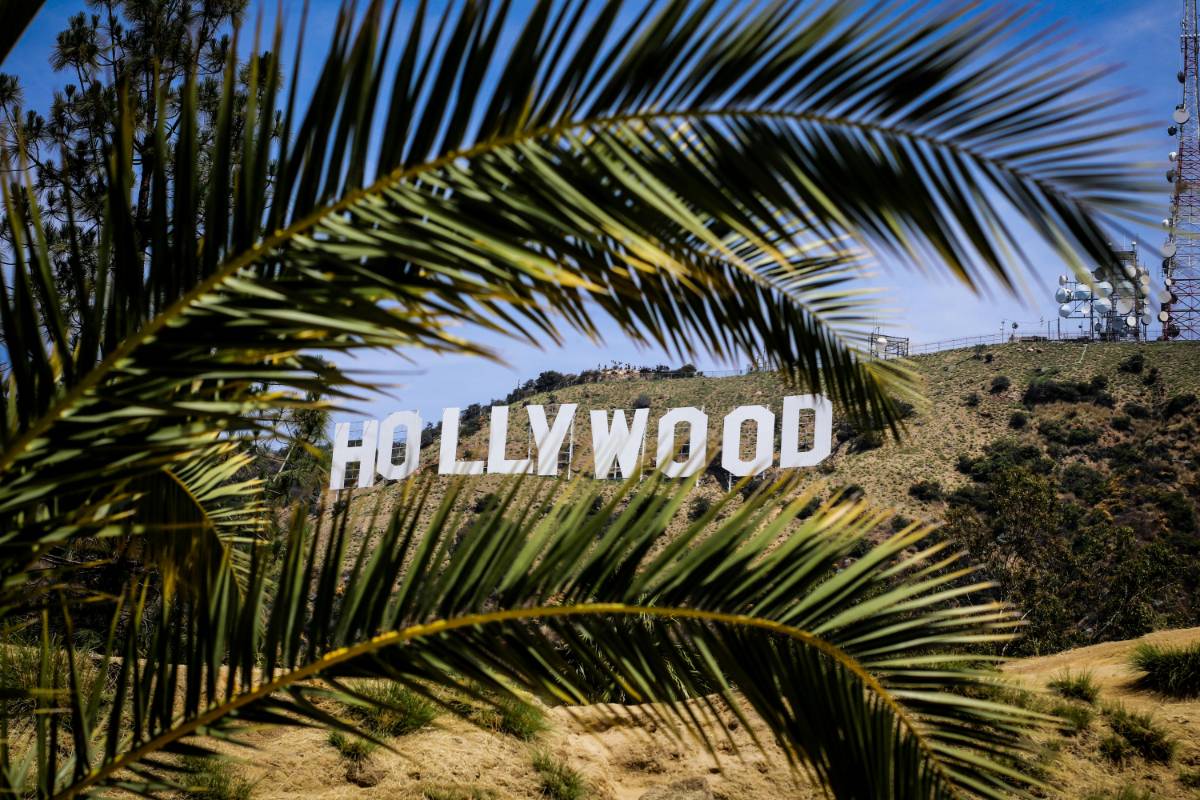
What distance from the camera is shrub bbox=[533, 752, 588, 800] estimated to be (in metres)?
6.31

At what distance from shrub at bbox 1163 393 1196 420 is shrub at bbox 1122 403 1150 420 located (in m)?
0.79

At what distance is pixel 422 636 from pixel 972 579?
114 ft

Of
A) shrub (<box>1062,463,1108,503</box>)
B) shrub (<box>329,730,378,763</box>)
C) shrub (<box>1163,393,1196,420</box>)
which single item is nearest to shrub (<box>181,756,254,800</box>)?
shrub (<box>329,730,378,763</box>)

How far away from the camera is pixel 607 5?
69.7 inches

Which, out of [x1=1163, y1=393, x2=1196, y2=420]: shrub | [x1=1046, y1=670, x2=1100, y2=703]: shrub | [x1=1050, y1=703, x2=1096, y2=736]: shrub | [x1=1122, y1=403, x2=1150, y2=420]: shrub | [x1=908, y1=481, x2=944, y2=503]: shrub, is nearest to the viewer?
[x1=1050, y1=703, x2=1096, y2=736]: shrub

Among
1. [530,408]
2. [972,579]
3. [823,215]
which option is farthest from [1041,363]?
[823,215]

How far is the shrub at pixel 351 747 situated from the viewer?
624 centimetres

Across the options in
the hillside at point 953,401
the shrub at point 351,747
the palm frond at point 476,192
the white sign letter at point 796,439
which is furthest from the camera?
the hillside at point 953,401

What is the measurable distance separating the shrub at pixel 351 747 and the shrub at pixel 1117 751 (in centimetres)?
542

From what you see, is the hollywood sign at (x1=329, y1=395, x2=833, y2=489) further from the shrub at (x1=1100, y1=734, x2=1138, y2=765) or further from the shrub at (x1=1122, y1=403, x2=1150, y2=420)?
the shrub at (x1=1100, y1=734, x2=1138, y2=765)

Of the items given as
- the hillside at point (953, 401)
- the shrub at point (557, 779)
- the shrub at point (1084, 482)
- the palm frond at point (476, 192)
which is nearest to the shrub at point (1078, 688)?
the shrub at point (557, 779)

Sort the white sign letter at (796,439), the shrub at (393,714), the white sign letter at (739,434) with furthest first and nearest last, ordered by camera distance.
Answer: the white sign letter at (739,434) < the white sign letter at (796,439) < the shrub at (393,714)

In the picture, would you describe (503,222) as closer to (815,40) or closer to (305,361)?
(305,361)

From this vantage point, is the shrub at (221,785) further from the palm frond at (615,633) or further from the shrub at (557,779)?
the palm frond at (615,633)
